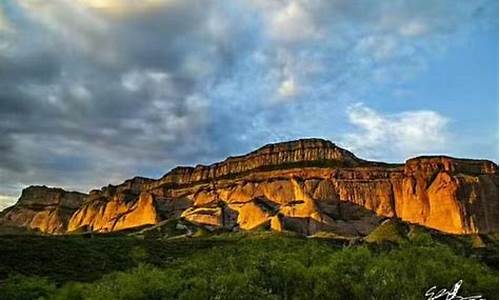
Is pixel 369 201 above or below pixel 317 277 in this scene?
above

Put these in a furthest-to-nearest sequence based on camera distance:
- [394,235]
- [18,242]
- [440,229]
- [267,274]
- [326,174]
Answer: [326,174] < [440,229] < [394,235] < [18,242] < [267,274]

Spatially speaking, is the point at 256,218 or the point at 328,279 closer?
the point at 328,279

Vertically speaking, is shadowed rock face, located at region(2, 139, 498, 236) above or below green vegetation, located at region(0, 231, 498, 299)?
above

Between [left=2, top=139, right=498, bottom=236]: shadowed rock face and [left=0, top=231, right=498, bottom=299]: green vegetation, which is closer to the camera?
[left=0, top=231, right=498, bottom=299]: green vegetation

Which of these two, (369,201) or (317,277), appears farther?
(369,201)

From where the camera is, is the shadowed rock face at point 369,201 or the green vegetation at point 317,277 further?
the shadowed rock face at point 369,201

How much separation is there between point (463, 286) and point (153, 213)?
180268mm

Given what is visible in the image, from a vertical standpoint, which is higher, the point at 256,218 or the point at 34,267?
the point at 256,218

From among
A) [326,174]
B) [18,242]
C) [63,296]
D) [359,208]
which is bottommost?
[63,296]

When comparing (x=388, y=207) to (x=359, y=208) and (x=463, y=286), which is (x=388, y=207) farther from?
(x=463, y=286)

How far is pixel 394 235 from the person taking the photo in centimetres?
13938

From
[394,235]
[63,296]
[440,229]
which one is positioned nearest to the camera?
[63,296]

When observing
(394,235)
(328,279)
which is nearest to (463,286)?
(328,279)

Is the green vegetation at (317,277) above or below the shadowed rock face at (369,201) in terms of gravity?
below
